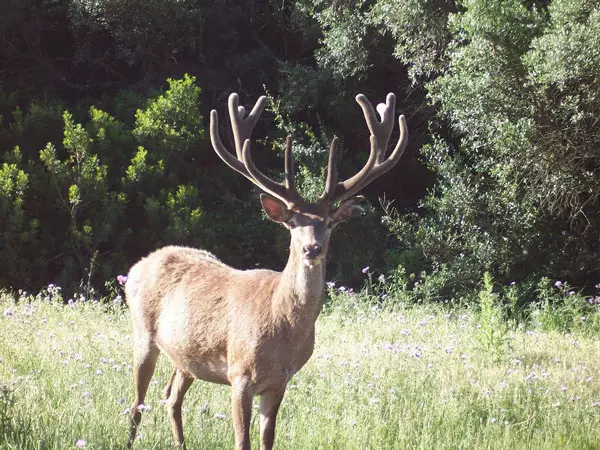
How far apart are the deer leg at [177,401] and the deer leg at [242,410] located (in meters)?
0.85

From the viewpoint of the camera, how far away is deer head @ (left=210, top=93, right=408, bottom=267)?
5.08 meters

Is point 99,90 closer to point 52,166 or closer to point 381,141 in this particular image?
point 52,166

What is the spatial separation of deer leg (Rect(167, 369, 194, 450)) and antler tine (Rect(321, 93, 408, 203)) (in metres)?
1.66

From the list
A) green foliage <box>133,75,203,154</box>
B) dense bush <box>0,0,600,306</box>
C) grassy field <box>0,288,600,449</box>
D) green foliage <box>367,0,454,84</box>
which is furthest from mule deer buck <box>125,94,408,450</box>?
green foliage <box>133,75,203,154</box>

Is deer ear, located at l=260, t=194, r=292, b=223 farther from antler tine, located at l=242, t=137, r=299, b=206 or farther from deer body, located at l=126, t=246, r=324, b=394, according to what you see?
deer body, located at l=126, t=246, r=324, b=394

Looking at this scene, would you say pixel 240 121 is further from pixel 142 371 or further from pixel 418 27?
pixel 418 27

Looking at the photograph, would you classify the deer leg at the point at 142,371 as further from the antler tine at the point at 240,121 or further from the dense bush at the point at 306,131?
the dense bush at the point at 306,131

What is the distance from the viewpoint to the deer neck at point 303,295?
5105 mm

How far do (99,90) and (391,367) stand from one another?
10715 millimetres

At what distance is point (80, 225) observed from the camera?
1336 cm

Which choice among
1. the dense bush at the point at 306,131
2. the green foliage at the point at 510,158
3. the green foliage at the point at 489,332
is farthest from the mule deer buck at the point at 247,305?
the green foliage at the point at 510,158

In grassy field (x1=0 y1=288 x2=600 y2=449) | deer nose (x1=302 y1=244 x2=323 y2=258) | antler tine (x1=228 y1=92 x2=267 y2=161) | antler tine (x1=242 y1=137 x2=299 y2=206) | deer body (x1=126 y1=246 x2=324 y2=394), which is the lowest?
grassy field (x1=0 y1=288 x2=600 y2=449)

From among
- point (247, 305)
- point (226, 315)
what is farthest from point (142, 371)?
point (247, 305)

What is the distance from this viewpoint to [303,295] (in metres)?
5.11
